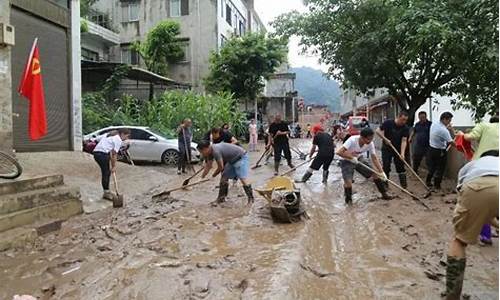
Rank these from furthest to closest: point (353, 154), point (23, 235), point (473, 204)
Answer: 1. point (353, 154)
2. point (23, 235)
3. point (473, 204)

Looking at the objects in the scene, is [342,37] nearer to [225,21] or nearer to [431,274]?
[431,274]

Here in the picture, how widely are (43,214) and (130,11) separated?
77.1ft

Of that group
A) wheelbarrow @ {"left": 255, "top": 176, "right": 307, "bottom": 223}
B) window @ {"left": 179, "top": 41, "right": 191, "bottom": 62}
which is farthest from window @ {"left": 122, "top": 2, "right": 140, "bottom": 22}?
wheelbarrow @ {"left": 255, "top": 176, "right": 307, "bottom": 223}

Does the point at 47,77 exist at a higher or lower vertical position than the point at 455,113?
higher

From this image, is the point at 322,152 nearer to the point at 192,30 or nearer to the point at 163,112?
the point at 163,112

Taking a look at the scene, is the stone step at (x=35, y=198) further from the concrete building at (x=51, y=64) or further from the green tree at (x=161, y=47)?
the green tree at (x=161, y=47)

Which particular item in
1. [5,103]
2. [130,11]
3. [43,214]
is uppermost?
[130,11]

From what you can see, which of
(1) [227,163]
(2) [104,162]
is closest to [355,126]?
(1) [227,163]

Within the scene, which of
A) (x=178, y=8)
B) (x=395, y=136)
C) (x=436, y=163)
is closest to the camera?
(x=436, y=163)

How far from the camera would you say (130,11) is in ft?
93.7

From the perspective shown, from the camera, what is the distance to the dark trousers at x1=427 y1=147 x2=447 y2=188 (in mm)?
9336

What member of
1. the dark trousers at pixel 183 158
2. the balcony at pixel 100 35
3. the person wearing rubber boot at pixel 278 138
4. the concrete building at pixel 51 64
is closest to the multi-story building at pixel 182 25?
the balcony at pixel 100 35

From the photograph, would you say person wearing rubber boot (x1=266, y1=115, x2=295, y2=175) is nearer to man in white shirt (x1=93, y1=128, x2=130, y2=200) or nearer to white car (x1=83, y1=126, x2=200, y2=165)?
white car (x1=83, y1=126, x2=200, y2=165)

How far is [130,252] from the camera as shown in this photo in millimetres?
5926
